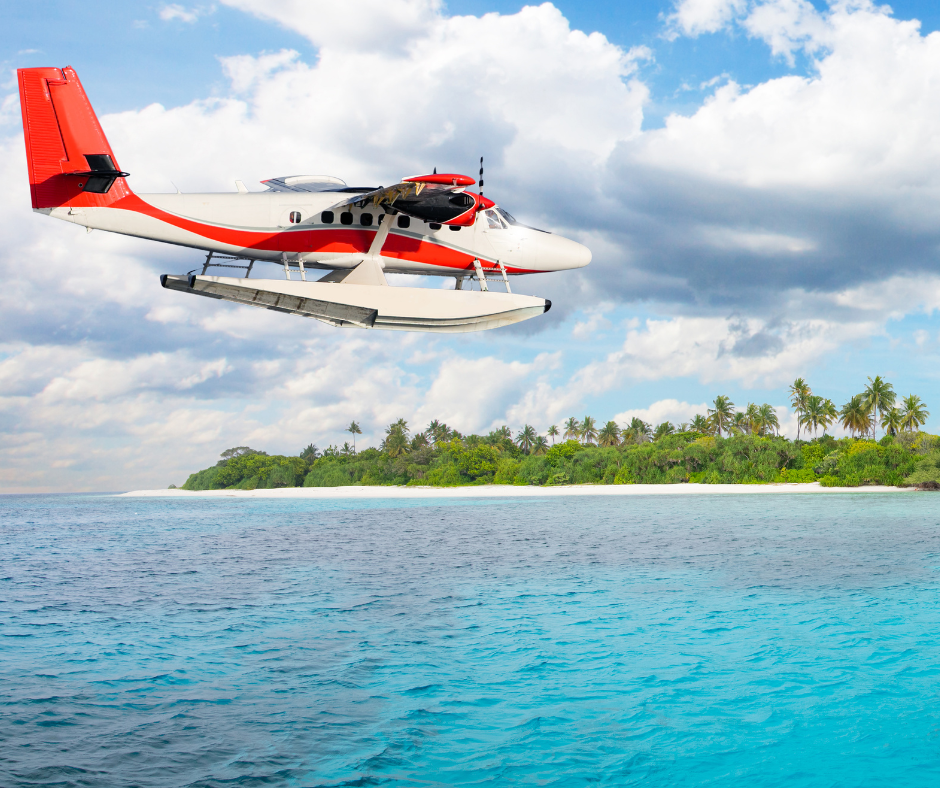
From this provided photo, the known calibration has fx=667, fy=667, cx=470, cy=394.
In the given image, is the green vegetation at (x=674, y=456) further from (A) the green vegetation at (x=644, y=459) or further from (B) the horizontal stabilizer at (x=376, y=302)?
(B) the horizontal stabilizer at (x=376, y=302)

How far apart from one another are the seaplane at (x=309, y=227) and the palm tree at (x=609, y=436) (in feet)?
281

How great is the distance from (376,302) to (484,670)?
7.65 metres

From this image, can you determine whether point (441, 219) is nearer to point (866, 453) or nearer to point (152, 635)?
point (152, 635)

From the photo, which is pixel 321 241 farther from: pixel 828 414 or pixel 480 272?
pixel 828 414

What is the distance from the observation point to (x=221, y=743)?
27.6 feet

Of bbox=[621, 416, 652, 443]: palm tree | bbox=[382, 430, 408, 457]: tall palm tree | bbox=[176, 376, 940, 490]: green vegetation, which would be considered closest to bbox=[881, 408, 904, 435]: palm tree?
bbox=[176, 376, 940, 490]: green vegetation

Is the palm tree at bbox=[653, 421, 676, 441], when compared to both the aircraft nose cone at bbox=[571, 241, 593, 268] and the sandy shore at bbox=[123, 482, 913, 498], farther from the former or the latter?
the aircraft nose cone at bbox=[571, 241, 593, 268]

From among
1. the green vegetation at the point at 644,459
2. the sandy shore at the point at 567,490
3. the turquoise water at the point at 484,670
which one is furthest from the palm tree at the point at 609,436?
the turquoise water at the point at 484,670

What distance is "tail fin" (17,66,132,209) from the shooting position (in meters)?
13.5

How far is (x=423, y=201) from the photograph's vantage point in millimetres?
15219

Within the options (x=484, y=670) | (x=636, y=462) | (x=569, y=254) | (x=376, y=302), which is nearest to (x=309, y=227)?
(x=376, y=302)

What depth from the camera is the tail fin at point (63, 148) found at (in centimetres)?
1350

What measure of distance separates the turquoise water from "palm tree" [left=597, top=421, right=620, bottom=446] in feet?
245

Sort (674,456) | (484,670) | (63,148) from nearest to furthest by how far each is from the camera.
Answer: (484,670), (63,148), (674,456)
